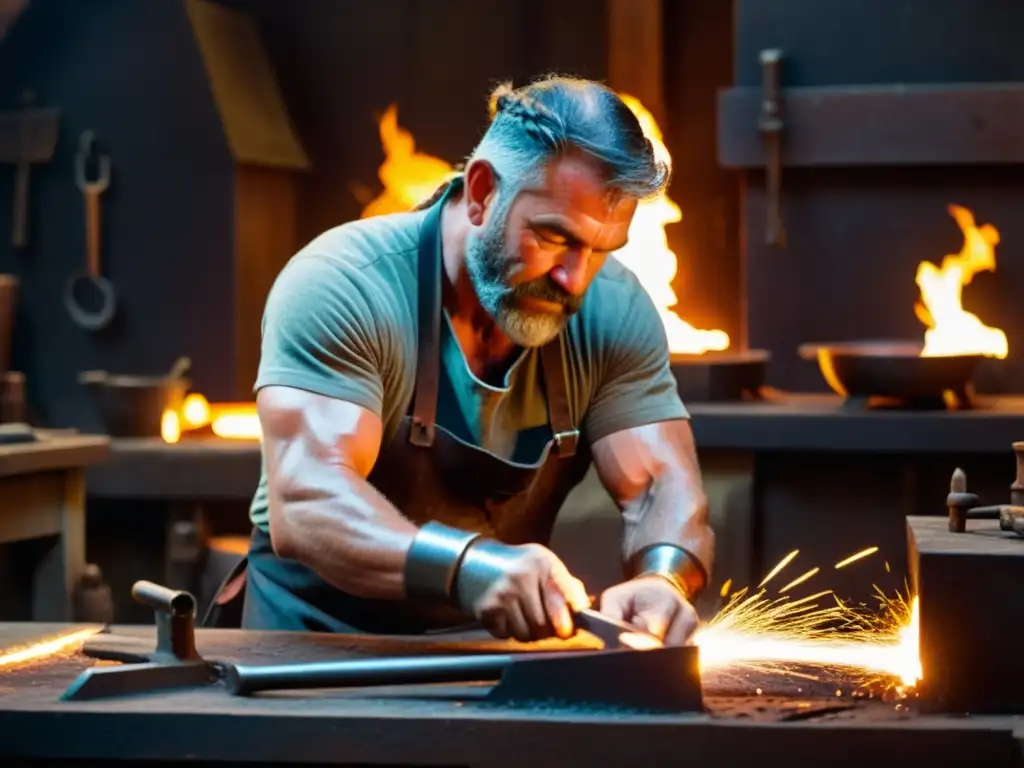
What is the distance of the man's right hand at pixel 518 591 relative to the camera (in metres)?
3.04

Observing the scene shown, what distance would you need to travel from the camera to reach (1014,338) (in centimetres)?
638

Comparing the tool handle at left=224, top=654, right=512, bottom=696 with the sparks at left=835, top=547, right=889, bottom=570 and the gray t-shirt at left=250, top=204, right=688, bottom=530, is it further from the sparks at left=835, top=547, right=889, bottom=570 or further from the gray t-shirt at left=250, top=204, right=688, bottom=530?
the sparks at left=835, top=547, right=889, bottom=570

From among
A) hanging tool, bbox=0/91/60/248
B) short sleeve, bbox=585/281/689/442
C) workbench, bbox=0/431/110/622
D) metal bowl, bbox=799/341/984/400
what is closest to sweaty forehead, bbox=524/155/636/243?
short sleeve, bbox=585/281/689/442

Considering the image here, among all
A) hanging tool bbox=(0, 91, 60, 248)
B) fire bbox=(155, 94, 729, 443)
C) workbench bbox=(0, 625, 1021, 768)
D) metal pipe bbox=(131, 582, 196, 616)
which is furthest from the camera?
hanging tool bbox=(0, 91, 60, 248)

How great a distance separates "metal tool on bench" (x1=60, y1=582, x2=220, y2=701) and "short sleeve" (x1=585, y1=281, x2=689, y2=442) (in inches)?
45.0

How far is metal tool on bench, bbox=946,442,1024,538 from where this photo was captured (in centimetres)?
307

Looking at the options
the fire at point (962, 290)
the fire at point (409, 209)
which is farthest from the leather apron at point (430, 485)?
the fire at point (962, 290)

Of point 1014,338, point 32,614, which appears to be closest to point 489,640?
point 32,614

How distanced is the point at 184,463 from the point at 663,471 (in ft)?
8.84

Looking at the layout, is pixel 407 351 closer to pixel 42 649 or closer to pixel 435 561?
pixel 435 561

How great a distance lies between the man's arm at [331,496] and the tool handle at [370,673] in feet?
1.02

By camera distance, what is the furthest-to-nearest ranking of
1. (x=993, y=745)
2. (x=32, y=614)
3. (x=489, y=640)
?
(x=32, y=614), (x=489, y=640), (x=993, y=745)

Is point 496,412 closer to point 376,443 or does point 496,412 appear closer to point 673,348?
point 376,443

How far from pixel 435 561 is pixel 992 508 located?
42.1 inches
